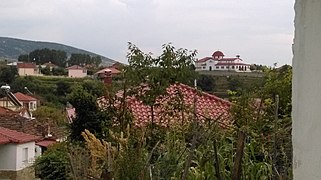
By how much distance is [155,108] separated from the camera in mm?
8523

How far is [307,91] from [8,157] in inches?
889

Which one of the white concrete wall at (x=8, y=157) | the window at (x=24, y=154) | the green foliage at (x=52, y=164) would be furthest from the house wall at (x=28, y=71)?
the green foliage at (x=52, y=164)

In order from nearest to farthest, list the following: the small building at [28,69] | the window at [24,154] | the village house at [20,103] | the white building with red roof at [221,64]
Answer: the white building with red roof at [221,64], the window at [24,154], the village house at [20,103], the small building at [28,69]

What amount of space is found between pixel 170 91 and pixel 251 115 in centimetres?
299

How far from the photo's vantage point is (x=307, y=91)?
3.44ft

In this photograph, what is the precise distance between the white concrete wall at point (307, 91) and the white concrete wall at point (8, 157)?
21938mm

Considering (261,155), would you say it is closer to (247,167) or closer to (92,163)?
(247,167)

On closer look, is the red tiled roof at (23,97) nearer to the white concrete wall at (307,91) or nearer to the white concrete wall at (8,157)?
the white concrete wall at (8,157)

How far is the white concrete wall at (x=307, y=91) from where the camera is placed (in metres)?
1.03

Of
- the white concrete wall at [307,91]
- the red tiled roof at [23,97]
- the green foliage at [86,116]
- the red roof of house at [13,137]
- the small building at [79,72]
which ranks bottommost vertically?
the red roof of house at [13,137]

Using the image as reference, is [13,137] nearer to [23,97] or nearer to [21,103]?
[21,103]

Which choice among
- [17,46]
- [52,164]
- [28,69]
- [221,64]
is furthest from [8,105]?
[17,46]

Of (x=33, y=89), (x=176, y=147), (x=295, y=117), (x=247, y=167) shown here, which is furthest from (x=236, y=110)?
(x=33, y=89)

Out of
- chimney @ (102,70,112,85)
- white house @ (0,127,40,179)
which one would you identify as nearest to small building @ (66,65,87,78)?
white house @ (0,127,40,179)
